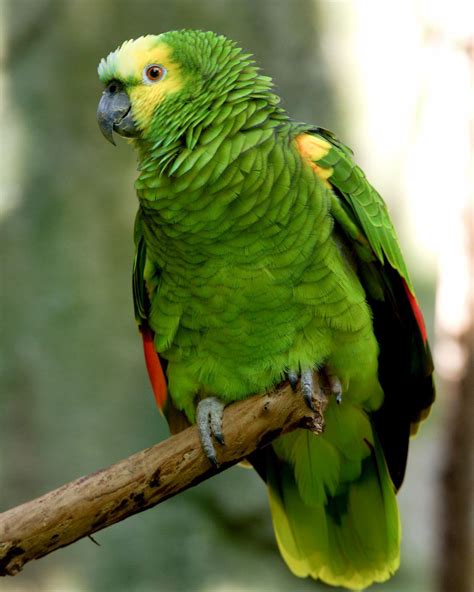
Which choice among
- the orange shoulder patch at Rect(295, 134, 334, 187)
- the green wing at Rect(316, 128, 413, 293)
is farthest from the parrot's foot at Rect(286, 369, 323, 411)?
the orange shoulder patch at Rect(295, 134, 334, 187)

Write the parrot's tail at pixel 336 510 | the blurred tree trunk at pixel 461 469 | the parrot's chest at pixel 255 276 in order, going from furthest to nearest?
the blurred tree trunk at pixel 461 469, the parrot's tail at pixel 336 510, the parrot's chest at pixel 255 276

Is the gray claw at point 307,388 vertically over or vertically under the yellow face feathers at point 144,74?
under

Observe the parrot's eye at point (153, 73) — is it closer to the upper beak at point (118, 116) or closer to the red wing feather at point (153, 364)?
the upper beak at point (118, 116)

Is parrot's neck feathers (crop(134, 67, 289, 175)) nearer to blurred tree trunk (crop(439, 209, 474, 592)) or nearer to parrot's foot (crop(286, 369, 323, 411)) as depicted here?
parrot's foot (crop(286, 369, 323, 411))

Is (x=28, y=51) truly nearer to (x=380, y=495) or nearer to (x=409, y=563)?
(x=380, y=495)

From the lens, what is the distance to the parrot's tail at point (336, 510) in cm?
219

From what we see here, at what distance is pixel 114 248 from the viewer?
3.32 meters

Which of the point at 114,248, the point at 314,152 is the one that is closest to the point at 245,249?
the point at 314,152

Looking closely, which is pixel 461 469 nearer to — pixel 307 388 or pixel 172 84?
pixel 307 388

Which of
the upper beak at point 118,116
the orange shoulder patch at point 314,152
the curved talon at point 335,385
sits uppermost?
the upper beak at point 118,116

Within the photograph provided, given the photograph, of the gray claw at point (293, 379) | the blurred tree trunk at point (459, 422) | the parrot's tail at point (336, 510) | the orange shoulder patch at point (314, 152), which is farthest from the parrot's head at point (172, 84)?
the blurred tree trunk at point (459, 422)

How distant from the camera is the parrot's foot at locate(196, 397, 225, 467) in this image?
1.82 metres

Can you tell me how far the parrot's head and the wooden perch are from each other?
2.26ft

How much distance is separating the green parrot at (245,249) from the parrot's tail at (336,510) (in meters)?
0.17
